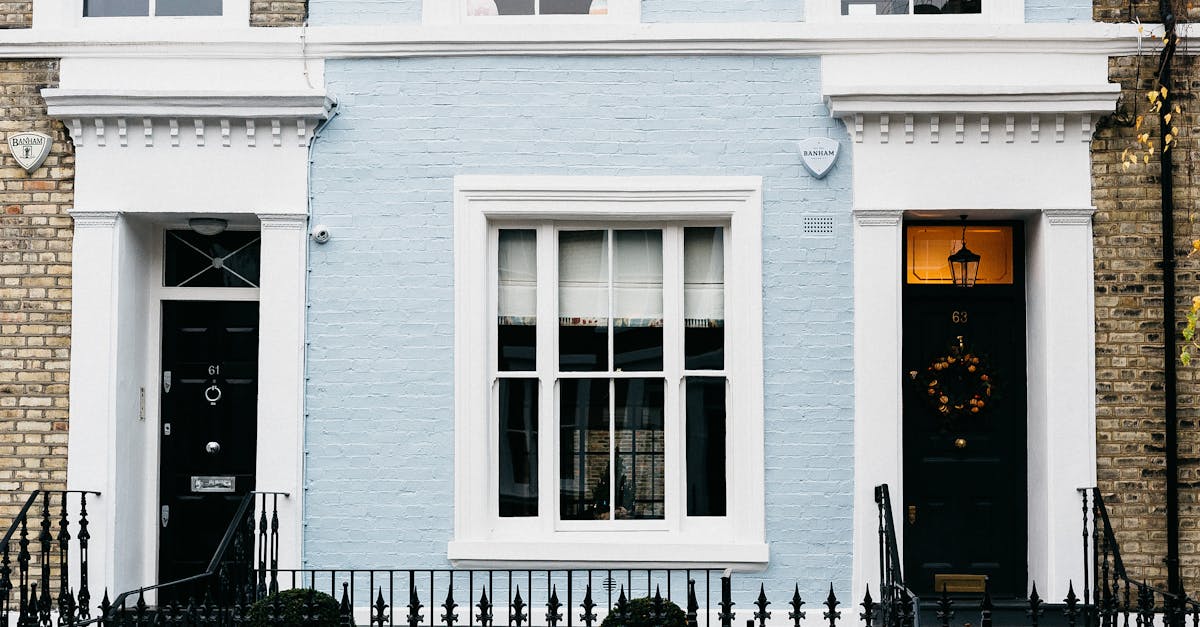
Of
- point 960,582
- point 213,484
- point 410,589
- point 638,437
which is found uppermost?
point 638,437

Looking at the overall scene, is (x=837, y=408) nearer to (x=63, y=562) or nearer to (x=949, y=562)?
(x=949, y=562)

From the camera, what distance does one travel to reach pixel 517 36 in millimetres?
7941

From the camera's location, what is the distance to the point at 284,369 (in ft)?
25.8

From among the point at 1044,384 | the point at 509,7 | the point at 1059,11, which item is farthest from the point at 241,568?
the point at 1059,11

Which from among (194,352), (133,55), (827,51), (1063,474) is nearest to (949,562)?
(1063,474)

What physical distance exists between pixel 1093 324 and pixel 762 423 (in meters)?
2.24

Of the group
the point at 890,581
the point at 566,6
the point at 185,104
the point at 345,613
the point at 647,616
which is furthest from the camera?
the point at 566,6

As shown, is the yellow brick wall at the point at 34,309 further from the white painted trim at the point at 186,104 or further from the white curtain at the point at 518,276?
the white curtain at the point at 518,276

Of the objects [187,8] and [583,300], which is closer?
[583,300]

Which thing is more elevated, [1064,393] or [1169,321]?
[1169,321]

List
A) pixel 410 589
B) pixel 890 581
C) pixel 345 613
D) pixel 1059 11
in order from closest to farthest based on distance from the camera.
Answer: pixel 345 613 < pixel 410 589 < pixel 890 581 < pixel 1059 11

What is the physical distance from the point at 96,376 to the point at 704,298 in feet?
13.4

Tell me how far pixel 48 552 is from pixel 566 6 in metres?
4.96

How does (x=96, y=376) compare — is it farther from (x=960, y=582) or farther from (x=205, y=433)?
(x=960, y=582)
